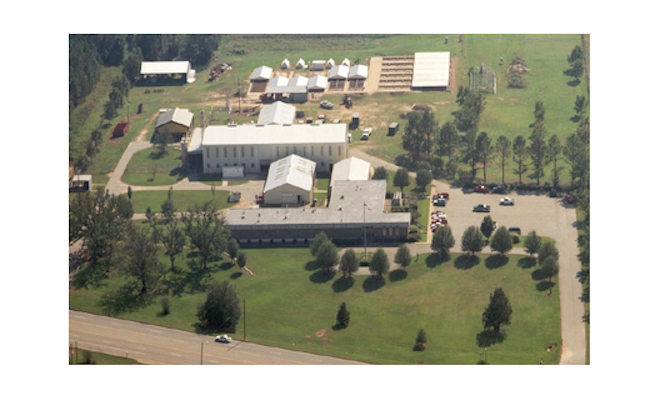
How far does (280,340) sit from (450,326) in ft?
80.5

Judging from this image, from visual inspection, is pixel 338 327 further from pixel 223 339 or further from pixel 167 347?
pixel 167 347

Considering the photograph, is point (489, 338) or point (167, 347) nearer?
point (167, 347)

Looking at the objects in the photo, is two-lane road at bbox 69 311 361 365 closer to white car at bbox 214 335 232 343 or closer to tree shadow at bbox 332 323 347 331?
white car at bbox 214 335 232 343

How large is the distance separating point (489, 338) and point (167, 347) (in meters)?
45.3

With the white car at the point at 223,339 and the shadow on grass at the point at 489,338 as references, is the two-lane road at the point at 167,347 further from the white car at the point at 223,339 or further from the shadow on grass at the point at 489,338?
the shadow on grass at the point at 489,338

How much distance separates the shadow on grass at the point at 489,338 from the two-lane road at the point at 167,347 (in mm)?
19189

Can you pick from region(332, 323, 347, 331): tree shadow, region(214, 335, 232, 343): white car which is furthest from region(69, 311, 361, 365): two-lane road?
region(332, 323, 347, 331): tree shadow

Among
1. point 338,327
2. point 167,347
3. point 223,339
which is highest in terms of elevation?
point 338,327

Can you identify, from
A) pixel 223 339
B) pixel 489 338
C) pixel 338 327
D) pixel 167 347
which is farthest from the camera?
pixel 338 327

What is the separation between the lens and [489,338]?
19012 cm

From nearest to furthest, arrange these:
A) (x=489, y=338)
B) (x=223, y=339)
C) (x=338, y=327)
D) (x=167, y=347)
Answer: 1. (x=167, y=347)
2. (x=223, y=339)
3. (x=489, y=338)
4. (x=338, y=327)

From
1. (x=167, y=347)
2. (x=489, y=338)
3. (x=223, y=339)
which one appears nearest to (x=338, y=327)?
(x=223, y=339)

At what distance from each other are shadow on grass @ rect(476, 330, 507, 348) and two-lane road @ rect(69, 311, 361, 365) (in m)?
19.2

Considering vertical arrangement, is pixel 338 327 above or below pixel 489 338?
above
